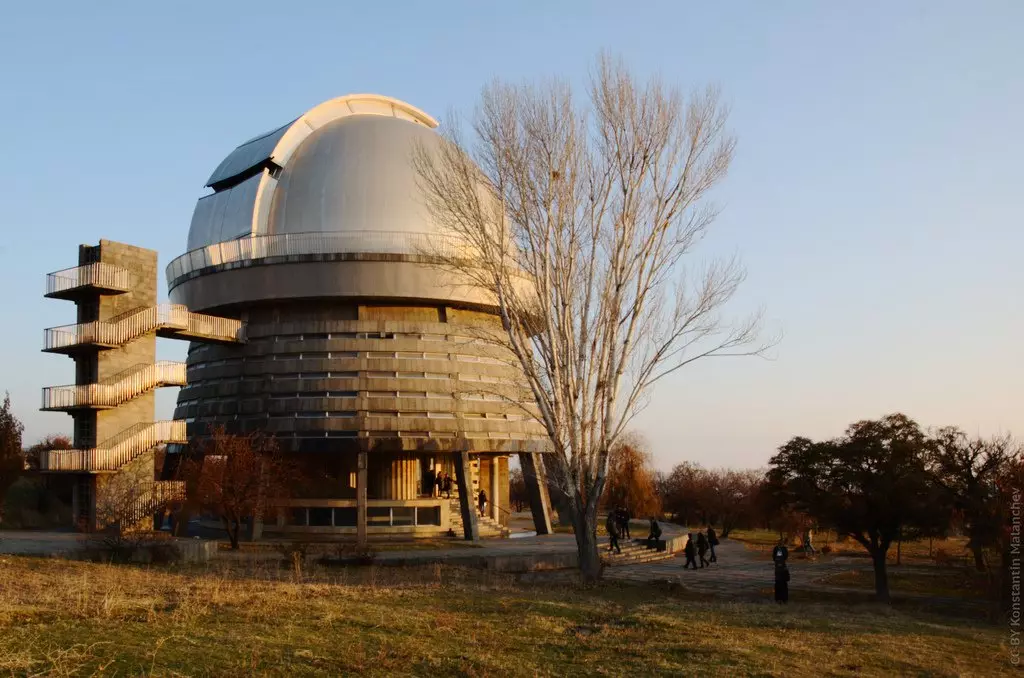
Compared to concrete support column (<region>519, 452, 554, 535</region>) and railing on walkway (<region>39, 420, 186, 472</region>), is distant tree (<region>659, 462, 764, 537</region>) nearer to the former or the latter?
concrete support column (<region>519, 452, 554, 535</region>)

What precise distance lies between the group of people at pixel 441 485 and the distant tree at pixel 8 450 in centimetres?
1756

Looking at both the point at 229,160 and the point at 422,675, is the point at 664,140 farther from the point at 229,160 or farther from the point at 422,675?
the point at 229,160

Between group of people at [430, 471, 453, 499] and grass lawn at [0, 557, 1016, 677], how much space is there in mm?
19314

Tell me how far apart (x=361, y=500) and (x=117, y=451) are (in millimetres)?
8967

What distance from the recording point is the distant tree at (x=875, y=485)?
82.9 ft

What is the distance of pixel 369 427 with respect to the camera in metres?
35.8

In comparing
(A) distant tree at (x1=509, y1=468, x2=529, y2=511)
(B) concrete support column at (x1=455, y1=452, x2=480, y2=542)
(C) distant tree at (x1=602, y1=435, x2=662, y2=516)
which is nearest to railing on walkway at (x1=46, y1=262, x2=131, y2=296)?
(B) concrete support column at (x1=455, y1=452, x2=480, y2=542)

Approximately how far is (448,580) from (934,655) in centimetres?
1100

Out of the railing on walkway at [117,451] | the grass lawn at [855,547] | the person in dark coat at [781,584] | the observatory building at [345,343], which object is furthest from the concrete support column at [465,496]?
the person in dark coat at [781,584]

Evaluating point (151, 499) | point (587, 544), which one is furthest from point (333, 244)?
point (587, 544)

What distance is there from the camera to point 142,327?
34.8 meters

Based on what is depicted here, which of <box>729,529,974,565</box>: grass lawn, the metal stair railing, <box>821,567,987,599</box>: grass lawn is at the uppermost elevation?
the metal stair railing

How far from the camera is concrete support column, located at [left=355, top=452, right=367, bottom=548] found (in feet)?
114

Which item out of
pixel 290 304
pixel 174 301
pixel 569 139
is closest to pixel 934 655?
pixel 569 139
